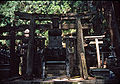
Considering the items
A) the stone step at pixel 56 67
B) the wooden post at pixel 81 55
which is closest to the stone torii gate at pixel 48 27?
the wooden post at pixel 81 55

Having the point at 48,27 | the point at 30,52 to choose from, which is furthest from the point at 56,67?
the point at 48,27

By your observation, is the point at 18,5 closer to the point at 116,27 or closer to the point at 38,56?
the point at 38,56

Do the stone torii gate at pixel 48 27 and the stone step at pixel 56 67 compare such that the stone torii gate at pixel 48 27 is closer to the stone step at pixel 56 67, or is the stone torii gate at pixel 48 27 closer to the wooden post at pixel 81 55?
the wooden post at pixel 81 55

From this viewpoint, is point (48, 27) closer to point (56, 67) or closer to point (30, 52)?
point (30, 52)

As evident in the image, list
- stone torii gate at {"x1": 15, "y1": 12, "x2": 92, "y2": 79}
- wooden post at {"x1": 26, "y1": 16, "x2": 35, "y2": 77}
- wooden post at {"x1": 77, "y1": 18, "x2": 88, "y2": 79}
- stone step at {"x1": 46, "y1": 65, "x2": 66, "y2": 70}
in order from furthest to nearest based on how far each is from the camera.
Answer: stone step at {"x1": 46, "y1": 65, "x2": 66, "y2": 70}, stone torii gate at {"x1": 15, "y1": 12, "x2": 92, "y2": 79}, wooden post at {"x1": 26, "y1": 16, "x2": 35, "y2": 77}, wooden post at {"x1": 77, "y1": 18, "x2": 88, "y2": 79}

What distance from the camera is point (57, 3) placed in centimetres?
1712

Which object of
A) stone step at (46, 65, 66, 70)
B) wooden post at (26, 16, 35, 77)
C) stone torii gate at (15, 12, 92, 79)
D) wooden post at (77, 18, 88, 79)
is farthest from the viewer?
stone step at (46, 65, 66, 70)

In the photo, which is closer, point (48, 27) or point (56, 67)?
point (48, 27)

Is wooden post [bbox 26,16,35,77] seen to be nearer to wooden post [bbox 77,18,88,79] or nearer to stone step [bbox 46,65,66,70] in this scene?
stone step [bbox 46,65,66,70]

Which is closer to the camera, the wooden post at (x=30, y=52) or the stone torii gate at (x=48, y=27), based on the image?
the wooden post at (x=30, y=52)

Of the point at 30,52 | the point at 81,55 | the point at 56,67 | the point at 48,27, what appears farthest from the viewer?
the point at 56,67

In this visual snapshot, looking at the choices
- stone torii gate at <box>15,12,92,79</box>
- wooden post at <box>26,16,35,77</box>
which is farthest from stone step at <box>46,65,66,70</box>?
wooden post at <box>26,16,35,77</box>

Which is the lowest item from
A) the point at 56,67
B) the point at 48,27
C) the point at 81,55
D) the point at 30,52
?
the point at 56,67

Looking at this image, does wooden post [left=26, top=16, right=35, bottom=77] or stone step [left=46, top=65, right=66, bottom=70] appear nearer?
wooden post [left=26, top=16, right=35, bottom=77]
